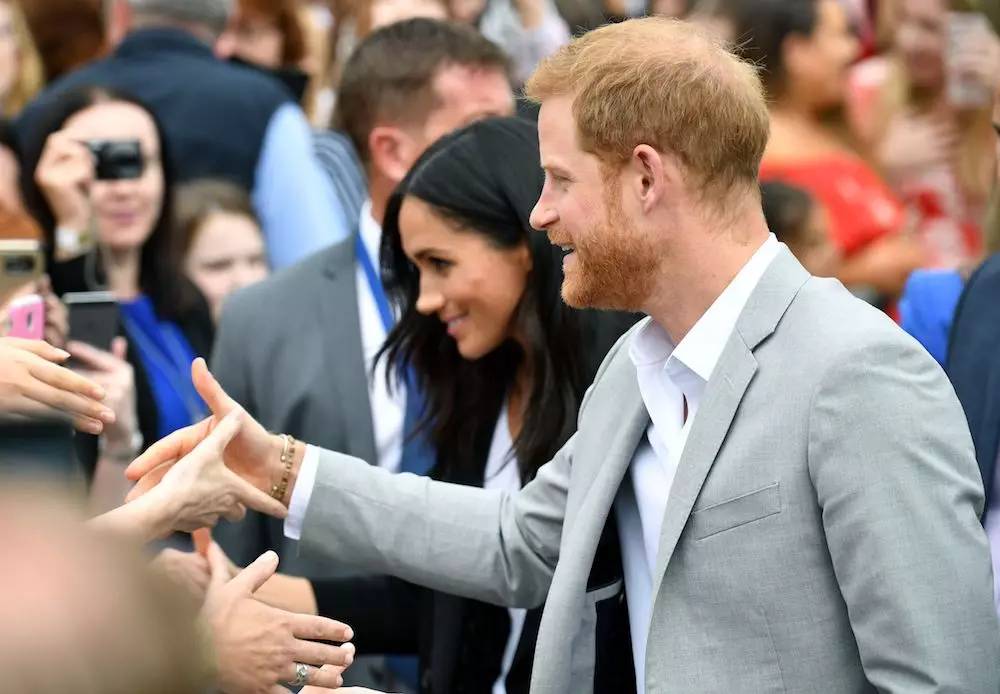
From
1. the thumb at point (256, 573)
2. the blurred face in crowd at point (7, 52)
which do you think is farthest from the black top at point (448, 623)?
the blurred face in crowd at point (7, 52)

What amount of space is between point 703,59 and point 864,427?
25.3 inches

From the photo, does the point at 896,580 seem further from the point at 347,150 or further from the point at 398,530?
the point at 347,150

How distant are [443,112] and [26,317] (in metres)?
1.48

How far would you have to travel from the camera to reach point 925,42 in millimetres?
6422

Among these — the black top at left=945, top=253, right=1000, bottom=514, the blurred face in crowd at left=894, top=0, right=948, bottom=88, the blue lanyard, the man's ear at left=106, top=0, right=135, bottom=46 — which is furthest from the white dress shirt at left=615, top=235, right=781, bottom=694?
the blurred face in crowd at left=894, top=0, right=948, bottom=88

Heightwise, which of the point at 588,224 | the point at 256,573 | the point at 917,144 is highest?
the point at 588,224

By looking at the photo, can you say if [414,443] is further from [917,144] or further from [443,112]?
[917,144]

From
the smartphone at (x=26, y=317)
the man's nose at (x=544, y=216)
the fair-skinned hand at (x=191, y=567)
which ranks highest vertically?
the man's nose at (x=544, y=216)

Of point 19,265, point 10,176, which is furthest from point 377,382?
point 10,176

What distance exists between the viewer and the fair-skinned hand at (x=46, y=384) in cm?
261

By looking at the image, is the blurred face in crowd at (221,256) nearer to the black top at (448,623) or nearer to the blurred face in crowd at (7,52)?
the blurred face in crowd at (7,52)

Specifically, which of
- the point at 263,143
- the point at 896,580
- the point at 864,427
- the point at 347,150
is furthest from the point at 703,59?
the point at 347,150

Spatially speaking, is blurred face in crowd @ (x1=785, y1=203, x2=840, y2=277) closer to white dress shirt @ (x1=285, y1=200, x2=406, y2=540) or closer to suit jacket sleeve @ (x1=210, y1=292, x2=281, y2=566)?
white dress shirt @ (x1=285, y1=200, x2=406, y2=540)

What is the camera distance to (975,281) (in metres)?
3.25
